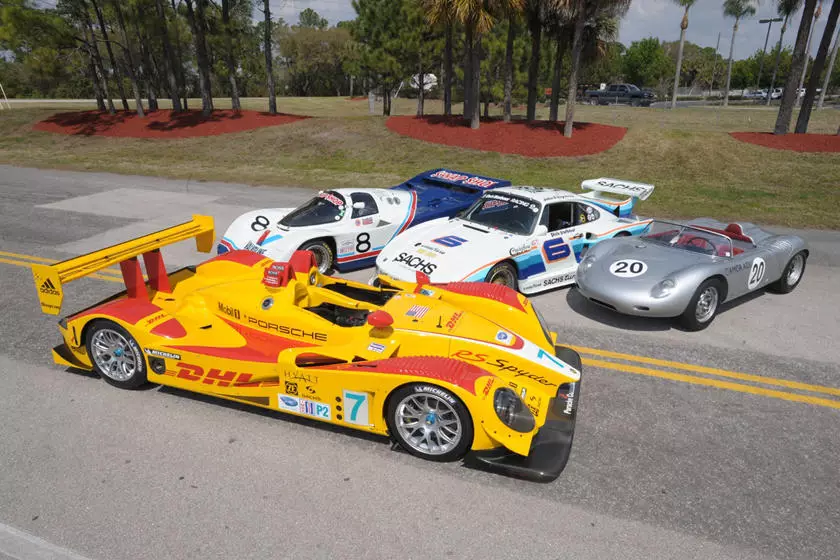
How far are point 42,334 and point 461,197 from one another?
7143mm

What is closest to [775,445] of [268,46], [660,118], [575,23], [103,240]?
[103,240]

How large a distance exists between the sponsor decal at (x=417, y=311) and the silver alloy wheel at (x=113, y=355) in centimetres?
275

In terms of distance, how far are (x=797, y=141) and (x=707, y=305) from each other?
58.9ft

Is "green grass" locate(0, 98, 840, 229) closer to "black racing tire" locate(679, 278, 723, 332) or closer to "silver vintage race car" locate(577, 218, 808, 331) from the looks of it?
"silver vintage race car" locate(577, 218, 808, 331)

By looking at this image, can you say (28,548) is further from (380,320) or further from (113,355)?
(380,320)

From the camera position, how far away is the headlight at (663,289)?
6.82 meters

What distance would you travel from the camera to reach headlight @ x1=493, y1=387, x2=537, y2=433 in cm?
435

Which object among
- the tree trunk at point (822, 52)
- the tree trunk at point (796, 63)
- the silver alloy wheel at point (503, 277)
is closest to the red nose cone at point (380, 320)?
the silver alloy wheel at point (503, 277)

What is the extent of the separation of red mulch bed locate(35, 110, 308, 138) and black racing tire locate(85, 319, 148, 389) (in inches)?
895

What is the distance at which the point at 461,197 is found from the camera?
10.7m

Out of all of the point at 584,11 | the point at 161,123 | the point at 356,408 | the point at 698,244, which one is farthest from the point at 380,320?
the point at 161,123

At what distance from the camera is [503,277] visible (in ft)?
25.9

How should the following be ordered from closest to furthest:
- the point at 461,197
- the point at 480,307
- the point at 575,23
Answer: the point at 480,307, the point at 461,197, the point at 575,23

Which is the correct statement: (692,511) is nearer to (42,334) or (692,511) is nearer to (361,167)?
(42,334)
